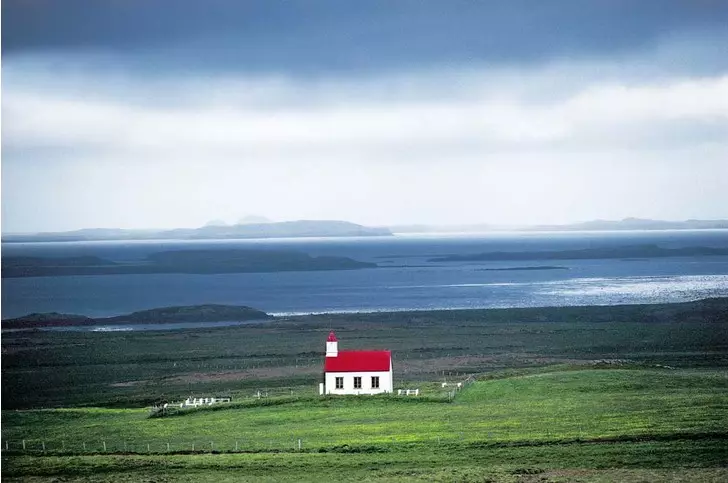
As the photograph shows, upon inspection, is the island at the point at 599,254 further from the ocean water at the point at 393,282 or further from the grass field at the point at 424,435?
the grass field at the point at 424,435

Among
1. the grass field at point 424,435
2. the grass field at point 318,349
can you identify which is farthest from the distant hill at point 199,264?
the grass field at point 424,435

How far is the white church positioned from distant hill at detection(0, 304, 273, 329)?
17991 mm

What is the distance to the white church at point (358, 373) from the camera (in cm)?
2606

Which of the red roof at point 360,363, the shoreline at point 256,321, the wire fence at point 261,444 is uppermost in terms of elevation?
the red roof at point 360,363

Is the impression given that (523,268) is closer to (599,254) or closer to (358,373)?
(599,254)

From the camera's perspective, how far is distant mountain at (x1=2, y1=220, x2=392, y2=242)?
4324cm

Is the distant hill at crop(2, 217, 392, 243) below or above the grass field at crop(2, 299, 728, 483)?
above

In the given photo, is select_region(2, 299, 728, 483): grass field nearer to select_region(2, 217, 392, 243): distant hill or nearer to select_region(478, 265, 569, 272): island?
select_region(2, 217, 392, 243): distant hill

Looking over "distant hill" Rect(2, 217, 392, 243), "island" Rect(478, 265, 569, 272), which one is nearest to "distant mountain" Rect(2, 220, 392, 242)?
"distant hill" Rect(2, 217, 392, 243)

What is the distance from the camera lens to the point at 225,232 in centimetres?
5112

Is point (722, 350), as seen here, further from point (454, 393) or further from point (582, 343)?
point (454, 393)

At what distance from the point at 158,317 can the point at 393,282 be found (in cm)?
1397

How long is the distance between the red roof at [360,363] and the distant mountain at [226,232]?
16.7 m

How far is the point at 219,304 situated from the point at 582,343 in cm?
1668
